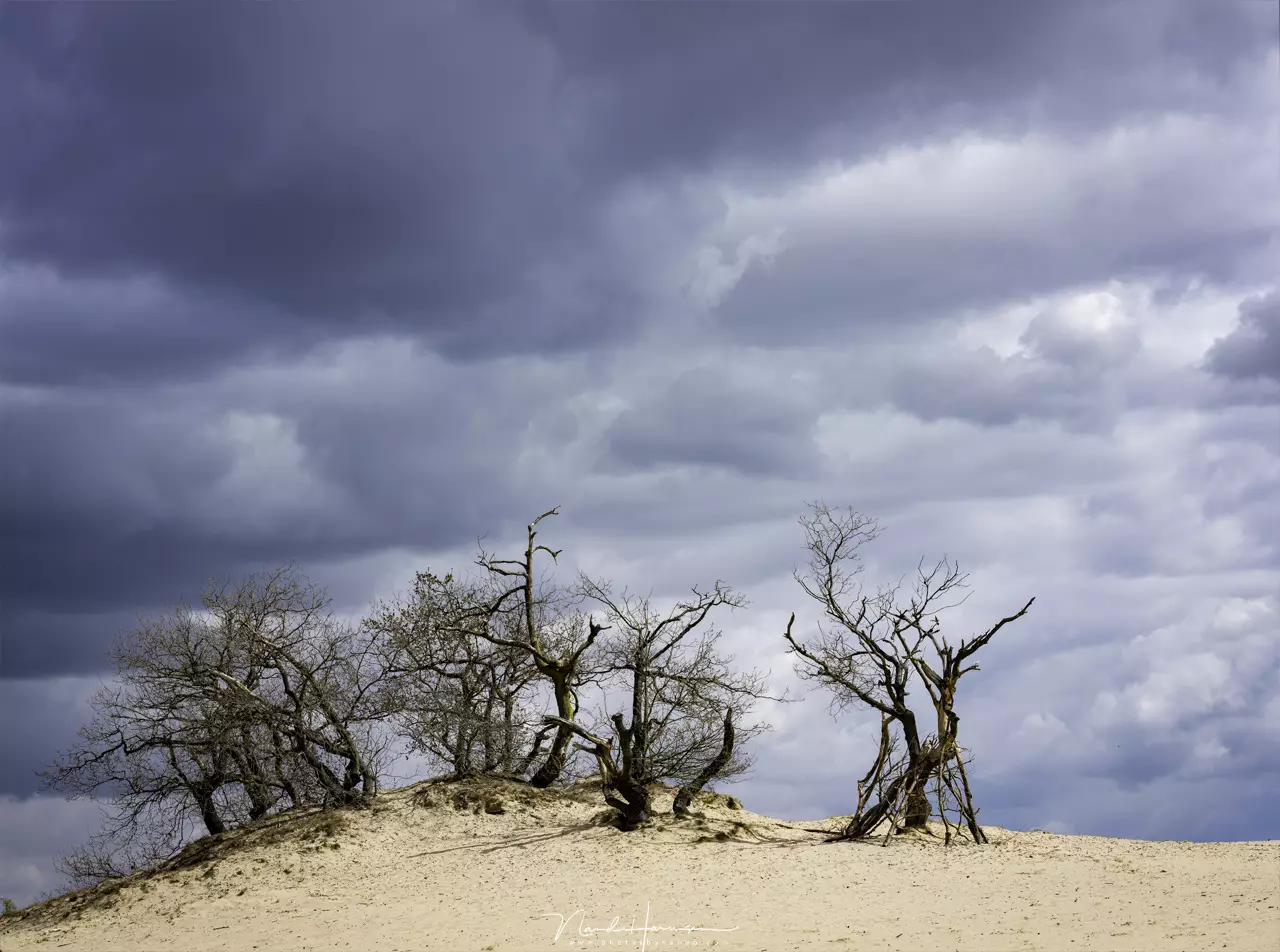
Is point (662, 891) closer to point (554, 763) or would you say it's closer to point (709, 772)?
point (709, 772)

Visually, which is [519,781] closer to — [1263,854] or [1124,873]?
[1124,873]

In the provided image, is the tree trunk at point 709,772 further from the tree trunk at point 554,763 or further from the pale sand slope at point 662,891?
the tree trunk at point 554,763

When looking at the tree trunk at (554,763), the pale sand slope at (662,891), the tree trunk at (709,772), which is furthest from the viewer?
the tree trunk at (554,763)

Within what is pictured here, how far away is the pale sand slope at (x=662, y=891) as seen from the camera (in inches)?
615

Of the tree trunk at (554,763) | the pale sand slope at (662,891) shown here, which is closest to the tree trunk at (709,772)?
the pale sand slope at (662,891)

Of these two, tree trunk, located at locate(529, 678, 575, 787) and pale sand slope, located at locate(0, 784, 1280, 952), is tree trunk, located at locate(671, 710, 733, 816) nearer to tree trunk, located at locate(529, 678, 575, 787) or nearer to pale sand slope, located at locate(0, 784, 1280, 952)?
pale sand slope, located at locate(0, 784, 1280, 952)

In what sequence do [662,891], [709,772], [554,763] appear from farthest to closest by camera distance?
[554,763]
[709,772]
[662,891]

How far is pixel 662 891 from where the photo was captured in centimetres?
1839

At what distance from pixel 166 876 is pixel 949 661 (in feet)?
49.8

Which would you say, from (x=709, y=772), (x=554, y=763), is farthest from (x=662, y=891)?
(x=554, y=763)

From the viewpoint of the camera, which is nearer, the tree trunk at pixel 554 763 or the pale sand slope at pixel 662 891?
the pale sand slope at pixel 662 891

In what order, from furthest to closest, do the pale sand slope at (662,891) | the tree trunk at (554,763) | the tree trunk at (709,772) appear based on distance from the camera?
the tree trunk at (554,763) < the tree trunk at (709,772) < the pale sand slope at (662,891)

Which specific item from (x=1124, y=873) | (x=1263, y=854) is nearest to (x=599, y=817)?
(x=1124, y=873)

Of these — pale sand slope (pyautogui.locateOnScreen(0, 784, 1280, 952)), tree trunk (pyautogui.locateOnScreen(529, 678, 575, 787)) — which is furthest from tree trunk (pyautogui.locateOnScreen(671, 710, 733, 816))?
tree trunk (pyautogui.locateOnScreen(529, 678, 575, 787))
